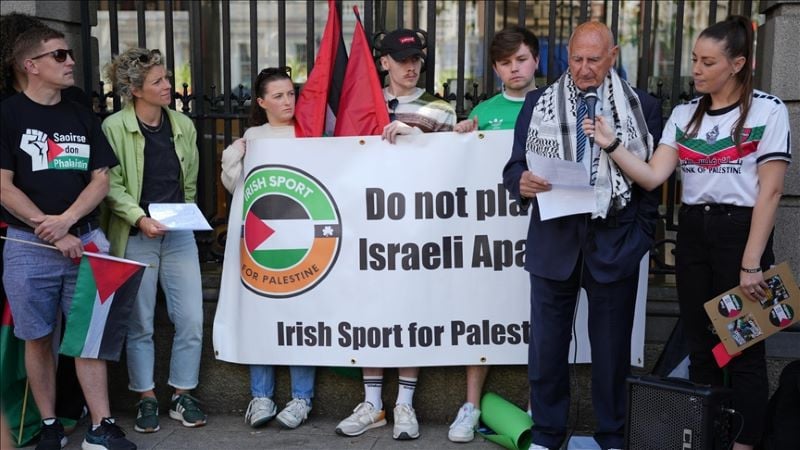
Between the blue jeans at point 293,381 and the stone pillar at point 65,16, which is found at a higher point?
the stone pillar at point 65,16

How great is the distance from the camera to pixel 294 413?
5016 mm

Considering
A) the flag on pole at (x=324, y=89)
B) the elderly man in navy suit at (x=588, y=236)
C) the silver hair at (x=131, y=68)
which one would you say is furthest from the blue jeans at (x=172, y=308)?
the elderly man in navy suit at (x=588, y=236)

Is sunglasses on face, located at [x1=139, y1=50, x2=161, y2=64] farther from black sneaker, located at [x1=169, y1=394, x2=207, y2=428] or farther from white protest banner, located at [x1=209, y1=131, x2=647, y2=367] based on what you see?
black sneaker, located at [x1=169, y1=394, x2=207, y2=428]

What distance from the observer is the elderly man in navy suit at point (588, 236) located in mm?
4062

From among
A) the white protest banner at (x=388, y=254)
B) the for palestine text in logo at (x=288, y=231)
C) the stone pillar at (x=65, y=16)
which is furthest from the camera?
the stone pillar at (x=65, y=16)

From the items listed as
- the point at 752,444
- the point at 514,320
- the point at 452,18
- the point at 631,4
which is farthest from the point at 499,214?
the point at 631,4

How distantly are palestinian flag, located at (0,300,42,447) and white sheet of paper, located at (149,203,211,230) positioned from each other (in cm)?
90

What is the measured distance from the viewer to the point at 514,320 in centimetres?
488

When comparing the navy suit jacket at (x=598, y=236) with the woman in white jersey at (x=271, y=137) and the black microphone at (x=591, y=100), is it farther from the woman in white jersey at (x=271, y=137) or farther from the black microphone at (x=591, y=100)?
the woman in white jersey at (x=271, y=137)

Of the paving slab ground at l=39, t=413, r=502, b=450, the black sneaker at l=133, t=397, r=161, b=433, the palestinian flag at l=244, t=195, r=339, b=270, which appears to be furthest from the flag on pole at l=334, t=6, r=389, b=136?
the black sneaker at l=133, t=397, r=161, b=433

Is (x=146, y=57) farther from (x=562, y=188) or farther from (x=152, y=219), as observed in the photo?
(x=562, y=188)

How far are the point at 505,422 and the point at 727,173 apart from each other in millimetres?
1685

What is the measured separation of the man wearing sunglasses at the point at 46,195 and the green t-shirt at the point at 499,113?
1942mm

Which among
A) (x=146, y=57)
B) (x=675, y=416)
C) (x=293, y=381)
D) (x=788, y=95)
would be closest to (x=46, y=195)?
(x=146, y=57)
